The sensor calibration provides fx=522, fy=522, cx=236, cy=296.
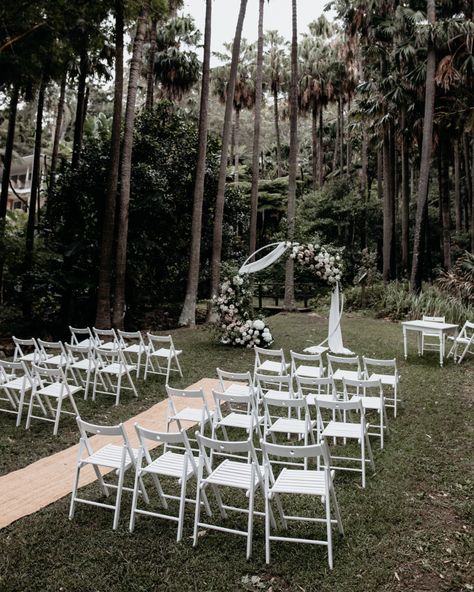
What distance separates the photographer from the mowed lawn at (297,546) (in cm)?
379

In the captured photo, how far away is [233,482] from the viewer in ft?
14.3

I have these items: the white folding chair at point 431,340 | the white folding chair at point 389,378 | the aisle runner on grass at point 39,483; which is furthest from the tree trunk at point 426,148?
the aisle runner on grass at point 39,483

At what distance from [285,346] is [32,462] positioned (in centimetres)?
850

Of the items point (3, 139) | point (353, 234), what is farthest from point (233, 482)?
point (3, 139)

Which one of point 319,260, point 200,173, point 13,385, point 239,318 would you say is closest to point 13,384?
point 13,385

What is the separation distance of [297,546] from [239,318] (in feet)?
31.9

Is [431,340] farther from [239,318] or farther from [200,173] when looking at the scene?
[200,173]

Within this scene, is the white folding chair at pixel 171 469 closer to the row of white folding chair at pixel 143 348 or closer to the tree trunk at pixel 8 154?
the row of white folding chair at pixel 143 348

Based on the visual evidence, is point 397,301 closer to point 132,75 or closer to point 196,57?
point 132,75

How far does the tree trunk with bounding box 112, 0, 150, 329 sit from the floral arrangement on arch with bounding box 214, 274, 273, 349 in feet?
10.0

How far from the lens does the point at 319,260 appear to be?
12.9 m

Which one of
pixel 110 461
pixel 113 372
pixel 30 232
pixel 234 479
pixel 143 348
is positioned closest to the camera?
pixel 234 479

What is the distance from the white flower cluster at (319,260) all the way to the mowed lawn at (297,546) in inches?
250

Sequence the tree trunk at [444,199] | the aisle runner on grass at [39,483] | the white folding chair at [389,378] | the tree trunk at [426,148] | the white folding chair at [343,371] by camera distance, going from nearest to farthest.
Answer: the aisle runner on grass at [39,483], the white folding chair at [389,378], the white folding chair at [343,371], the tree trunk at [426,148], the tree trunk at [444,199]
